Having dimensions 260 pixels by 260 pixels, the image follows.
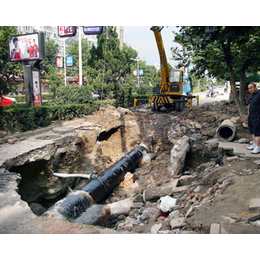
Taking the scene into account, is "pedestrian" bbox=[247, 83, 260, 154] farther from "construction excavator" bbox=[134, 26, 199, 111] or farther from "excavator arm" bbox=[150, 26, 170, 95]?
"excavator arm" bbox=[150, 26, 170, 95]

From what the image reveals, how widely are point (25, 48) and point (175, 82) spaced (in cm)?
934

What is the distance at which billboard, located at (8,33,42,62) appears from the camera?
1166 cm

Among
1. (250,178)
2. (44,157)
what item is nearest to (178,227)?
(250,178)

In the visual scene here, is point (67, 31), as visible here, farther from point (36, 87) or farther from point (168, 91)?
point (168, 91)

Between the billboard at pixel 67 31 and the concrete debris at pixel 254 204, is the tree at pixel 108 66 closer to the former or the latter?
the billboard at pixel 67 31

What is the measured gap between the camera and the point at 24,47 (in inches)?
465

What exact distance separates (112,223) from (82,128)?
6022 millimetres

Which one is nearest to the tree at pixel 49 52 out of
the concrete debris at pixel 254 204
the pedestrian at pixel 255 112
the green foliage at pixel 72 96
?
the green foliage at pixel 72 96

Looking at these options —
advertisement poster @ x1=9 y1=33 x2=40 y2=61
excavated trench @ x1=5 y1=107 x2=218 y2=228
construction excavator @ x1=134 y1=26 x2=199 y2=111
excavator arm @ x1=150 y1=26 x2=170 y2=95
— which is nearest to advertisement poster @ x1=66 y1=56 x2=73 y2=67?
construction excavator @ x1=134 y1=26 x2=199 y2=111

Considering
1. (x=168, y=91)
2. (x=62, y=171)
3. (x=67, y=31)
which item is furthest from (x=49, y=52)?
(x=62, y=171)

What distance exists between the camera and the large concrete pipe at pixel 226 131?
7.36m

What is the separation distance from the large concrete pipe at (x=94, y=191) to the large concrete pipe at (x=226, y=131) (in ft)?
11.1

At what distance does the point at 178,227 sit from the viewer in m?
3.70

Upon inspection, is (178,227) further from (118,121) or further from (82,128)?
(118,121)
